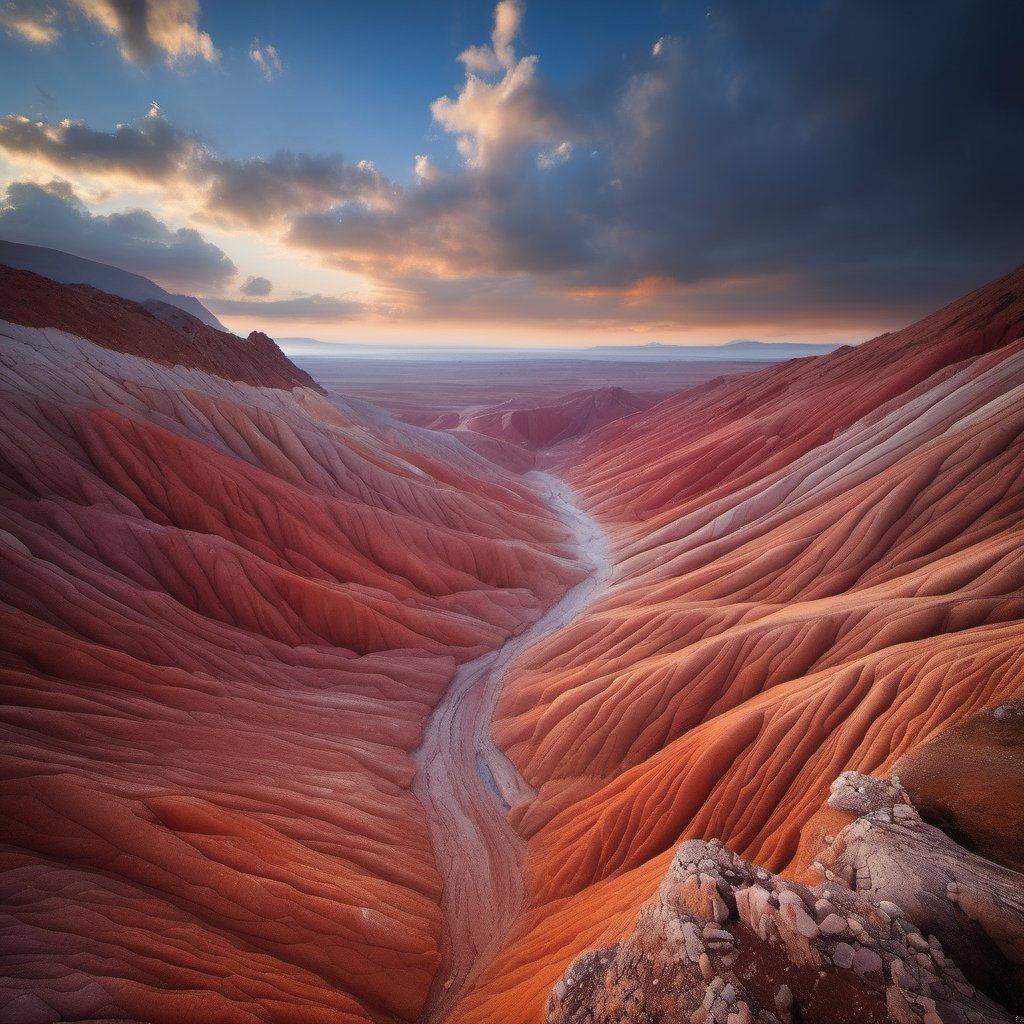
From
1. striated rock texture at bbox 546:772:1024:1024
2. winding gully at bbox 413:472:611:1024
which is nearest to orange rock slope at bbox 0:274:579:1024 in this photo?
winding gully at bbox 413:472:611:1024

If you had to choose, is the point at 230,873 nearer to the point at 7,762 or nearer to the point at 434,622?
the point at 7,762

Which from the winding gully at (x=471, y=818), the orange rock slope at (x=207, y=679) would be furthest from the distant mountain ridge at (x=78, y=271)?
the winding gully at (x=471, y=818)

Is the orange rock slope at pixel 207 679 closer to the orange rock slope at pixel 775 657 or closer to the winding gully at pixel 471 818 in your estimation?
the winding gully at pixel 471 818

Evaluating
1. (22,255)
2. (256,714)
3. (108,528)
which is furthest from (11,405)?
(22,255)

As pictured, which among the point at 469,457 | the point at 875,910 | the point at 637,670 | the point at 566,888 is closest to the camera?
the point at 875,910

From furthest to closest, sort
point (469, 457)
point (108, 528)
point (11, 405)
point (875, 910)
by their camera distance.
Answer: point (469, 457) < point (11, 405) < point (108, 528) < point (875, 910)
